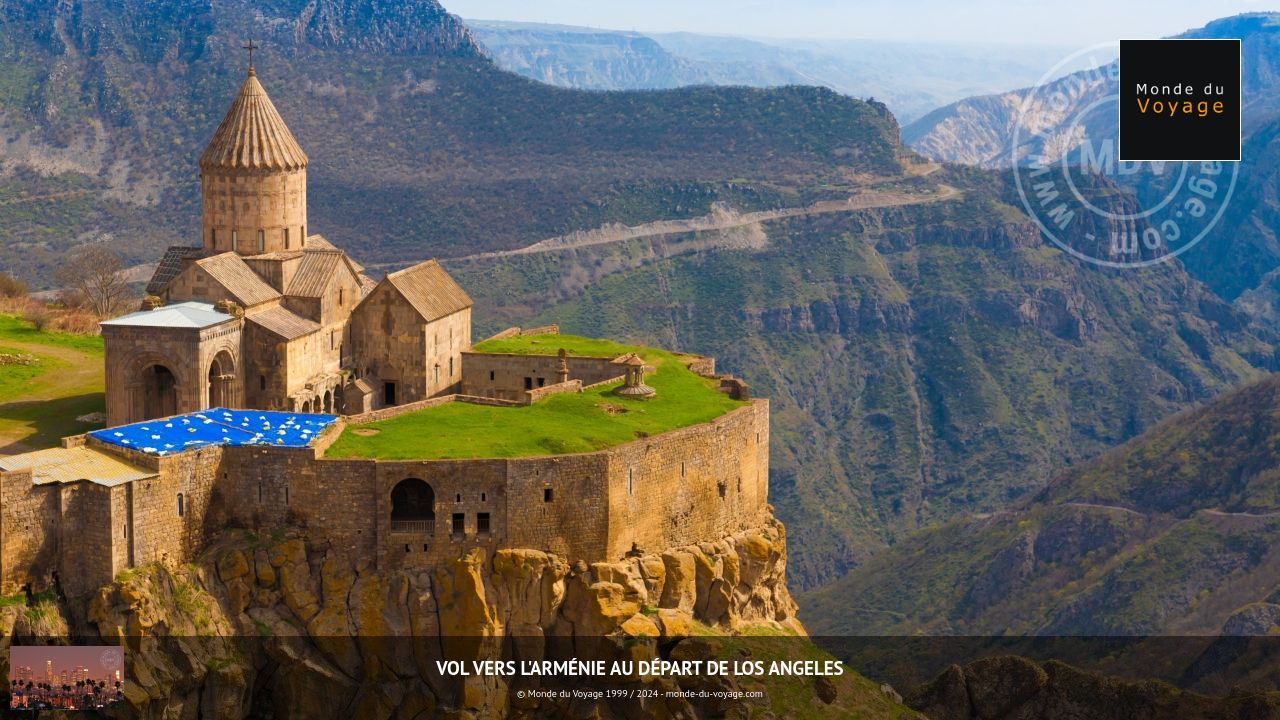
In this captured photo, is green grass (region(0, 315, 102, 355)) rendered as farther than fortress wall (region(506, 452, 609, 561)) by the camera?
Yes

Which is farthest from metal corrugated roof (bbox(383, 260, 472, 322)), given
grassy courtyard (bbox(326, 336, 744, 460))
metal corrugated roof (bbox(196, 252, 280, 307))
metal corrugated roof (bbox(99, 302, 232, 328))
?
metal corrugated roof (bbox(99, 302, 232, 328))

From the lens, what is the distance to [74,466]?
55.0 meters

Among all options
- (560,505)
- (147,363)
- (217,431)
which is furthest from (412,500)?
(147,363)

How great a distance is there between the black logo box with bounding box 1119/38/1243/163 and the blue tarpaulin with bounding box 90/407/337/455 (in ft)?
158

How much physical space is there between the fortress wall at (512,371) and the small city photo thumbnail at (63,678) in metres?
20.9

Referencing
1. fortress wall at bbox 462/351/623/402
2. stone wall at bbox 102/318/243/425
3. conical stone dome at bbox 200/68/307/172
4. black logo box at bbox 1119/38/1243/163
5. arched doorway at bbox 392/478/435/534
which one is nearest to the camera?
arched doorway at bbox 392/478/435/534

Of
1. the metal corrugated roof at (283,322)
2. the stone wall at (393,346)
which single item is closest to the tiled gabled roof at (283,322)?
the metal corrugated roof at (283,322)

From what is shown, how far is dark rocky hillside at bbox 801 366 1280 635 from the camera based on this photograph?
99.6 meters

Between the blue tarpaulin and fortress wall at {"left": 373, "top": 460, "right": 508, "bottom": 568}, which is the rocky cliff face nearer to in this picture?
fortress wall at {"left": 373, "top": 460, "right": 508, "bottom": 568}

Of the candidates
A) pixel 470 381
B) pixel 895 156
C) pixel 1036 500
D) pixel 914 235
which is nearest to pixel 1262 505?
pixel 1036 500

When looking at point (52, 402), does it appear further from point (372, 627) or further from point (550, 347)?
point (550, 347)

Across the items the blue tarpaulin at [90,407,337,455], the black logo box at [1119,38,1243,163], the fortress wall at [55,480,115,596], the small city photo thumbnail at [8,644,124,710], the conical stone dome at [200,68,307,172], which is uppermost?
the black logo box at [1119,38,1243,163]

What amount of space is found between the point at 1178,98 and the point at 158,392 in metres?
58.2

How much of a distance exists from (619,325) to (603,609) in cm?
10691
